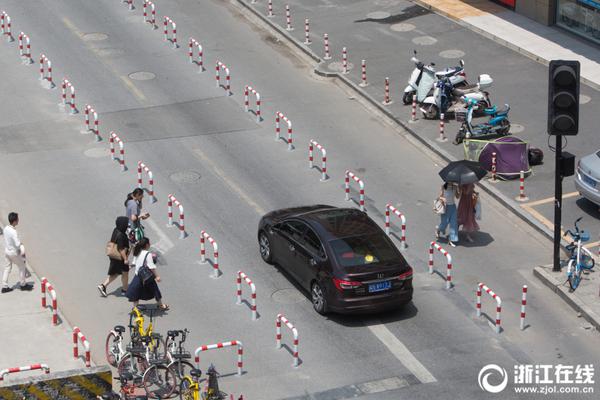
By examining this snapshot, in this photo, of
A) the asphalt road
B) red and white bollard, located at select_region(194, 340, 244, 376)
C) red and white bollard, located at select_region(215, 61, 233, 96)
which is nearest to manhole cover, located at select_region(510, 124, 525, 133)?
the asphalt road

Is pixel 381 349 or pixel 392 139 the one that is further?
pixel 392 139

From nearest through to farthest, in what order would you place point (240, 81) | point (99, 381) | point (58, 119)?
point (99, 381)
point (58, 119)
point (240, 81)

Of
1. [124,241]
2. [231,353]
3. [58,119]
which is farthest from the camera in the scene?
[58,119]

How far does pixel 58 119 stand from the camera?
115 feet

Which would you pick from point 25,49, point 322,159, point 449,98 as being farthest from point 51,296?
point 25,49

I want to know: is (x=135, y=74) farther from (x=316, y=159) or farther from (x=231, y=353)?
(x=231, y=353)

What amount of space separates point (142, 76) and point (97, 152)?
6.13m

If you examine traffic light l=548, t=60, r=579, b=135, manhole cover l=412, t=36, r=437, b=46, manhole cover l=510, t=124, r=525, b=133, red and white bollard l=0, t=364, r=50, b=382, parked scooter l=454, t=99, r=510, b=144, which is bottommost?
manhole cover l=510, t=124, r=525, b=133

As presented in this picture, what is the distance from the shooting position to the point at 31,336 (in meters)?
23.9

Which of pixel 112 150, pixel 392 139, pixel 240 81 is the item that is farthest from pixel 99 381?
pixel 240 81

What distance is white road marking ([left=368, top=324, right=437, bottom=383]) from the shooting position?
22.6 m

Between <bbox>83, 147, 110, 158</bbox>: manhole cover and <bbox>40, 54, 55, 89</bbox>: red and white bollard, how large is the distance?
5065 millimetres

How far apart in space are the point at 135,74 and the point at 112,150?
22.1 ft

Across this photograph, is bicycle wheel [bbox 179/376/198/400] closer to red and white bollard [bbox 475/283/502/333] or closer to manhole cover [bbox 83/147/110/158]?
red and white bollard [bbox 475/283/502/333]
